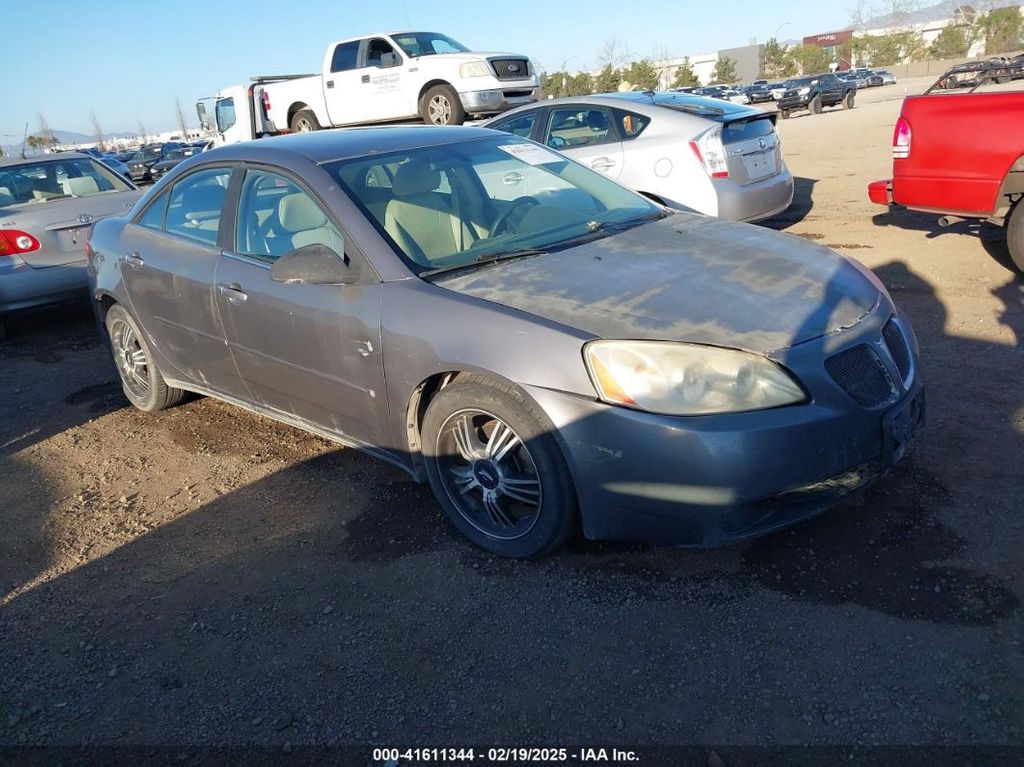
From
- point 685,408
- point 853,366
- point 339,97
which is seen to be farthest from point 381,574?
point 339,97

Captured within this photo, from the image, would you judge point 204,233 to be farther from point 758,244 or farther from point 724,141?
point 724,141

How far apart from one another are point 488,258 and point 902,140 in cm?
480

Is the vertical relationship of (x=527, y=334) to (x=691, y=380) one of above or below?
above

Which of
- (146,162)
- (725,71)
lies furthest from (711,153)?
(725,71)

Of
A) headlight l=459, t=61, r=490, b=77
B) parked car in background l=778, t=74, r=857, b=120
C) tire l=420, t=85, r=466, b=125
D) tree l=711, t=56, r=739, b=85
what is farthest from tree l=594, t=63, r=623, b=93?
headlight l=459, t=61, r=490, b=77

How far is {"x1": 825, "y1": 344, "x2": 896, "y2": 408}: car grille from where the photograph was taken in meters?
2.83

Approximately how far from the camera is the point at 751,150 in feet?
25.4

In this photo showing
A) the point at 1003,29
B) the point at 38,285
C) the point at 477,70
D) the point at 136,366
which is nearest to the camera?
the point at 136,366

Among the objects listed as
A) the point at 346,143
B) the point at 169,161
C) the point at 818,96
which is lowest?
the point at 818,96

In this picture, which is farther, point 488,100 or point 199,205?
point 488,100

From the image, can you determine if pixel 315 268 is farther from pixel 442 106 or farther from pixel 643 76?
pixel 643 76

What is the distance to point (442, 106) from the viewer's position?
13336 millimetres

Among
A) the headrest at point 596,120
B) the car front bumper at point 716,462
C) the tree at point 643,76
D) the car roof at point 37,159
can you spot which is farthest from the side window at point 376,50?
the tree at point 643,76

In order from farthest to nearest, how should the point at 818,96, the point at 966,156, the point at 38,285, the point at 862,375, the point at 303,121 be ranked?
the point at 818,96 → the point at 303,121 → the point at 38,285 → the point at 966,156 → the point at 862,375
